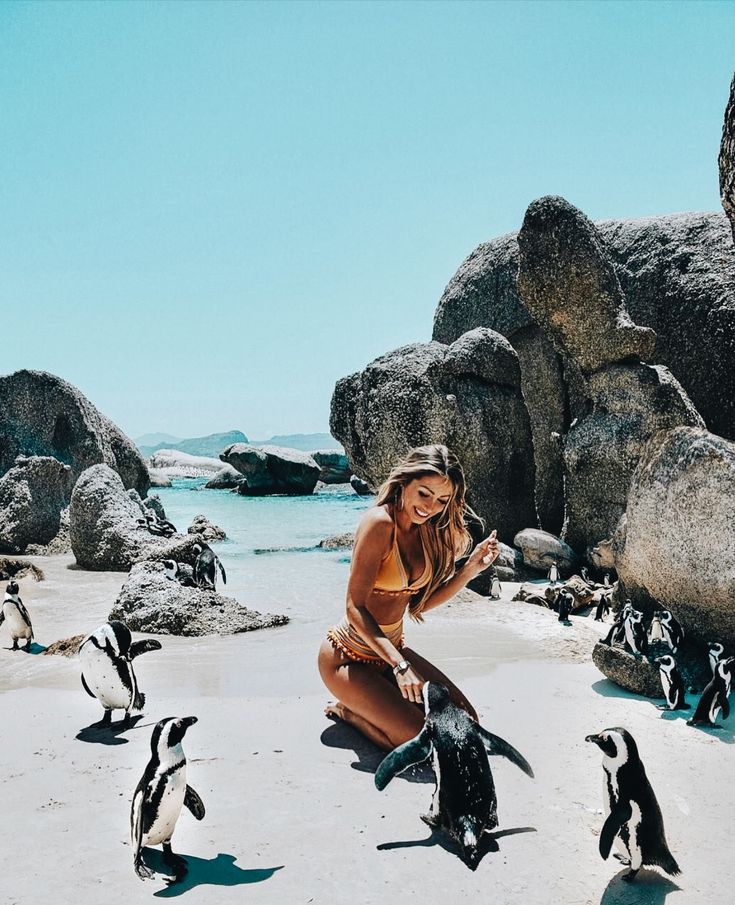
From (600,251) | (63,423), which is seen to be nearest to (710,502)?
(600,251)

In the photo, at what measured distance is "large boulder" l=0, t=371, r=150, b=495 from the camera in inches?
592

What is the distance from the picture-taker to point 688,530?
475 centimetres

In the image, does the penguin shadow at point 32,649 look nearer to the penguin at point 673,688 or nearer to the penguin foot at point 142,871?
the penguin foot at point 142,871

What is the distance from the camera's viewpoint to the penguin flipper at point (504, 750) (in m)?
2.66

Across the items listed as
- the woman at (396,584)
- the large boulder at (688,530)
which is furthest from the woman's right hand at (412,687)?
the large boulder at (688,530)

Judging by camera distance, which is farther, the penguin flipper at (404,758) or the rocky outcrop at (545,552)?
the rocky outcrop at (545,552)

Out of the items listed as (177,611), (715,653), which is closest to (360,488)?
(177,611)

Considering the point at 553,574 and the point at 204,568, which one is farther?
the point at 553,574

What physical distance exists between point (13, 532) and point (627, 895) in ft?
37.4

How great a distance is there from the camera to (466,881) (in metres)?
2.39

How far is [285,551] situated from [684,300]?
7.29m

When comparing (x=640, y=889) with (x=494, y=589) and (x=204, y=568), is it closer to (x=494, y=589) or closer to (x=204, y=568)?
(x=494, y=589)

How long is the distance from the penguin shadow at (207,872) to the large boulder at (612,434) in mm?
6732

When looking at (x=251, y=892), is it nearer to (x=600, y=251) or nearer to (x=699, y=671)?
(x=699, y=671)
